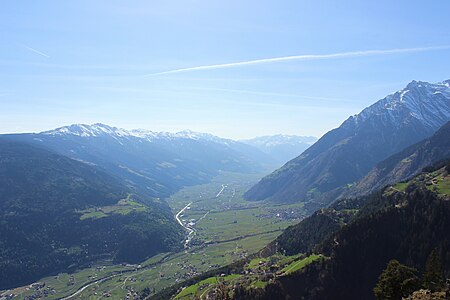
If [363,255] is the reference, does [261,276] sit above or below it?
below

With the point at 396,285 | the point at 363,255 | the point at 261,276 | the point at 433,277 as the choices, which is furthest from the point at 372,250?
the point at 396,285

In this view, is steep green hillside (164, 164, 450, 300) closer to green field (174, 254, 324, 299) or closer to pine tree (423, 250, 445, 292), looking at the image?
green field (174, 254, 324, 299)

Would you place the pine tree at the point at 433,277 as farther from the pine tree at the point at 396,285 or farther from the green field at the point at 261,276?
the green field at the point at 261,276

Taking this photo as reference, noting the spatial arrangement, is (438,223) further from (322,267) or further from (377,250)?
(322,267)

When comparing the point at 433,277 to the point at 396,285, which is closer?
the point at 396,285

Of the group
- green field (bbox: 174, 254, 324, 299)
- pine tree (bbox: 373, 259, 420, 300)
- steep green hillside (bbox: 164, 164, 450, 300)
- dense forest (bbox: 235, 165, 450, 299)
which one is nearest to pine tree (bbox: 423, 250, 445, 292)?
pine tree (bbox: 373, 259, 420, 300)

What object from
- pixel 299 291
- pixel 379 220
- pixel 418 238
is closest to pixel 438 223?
pixel 418 238

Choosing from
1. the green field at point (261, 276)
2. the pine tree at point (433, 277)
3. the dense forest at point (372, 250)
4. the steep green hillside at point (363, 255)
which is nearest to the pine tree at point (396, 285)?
the pine tree at point (433, 277)

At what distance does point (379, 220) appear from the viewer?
178750 mm

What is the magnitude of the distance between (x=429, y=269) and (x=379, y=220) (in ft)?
279

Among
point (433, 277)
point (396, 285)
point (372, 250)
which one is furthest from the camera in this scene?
point (372, 250)

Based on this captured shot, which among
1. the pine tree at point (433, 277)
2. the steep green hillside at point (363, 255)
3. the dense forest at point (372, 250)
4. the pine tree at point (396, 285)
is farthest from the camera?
the steep green hillside at point (363, 255)

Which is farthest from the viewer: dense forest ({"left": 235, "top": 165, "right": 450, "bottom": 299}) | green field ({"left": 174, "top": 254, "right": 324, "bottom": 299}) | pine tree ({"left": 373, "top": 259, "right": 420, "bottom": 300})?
green field ({"left": 174, "top": 254, "right": 324, "bottom": 299})

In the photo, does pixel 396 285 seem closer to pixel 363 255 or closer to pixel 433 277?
pixel 433 277
